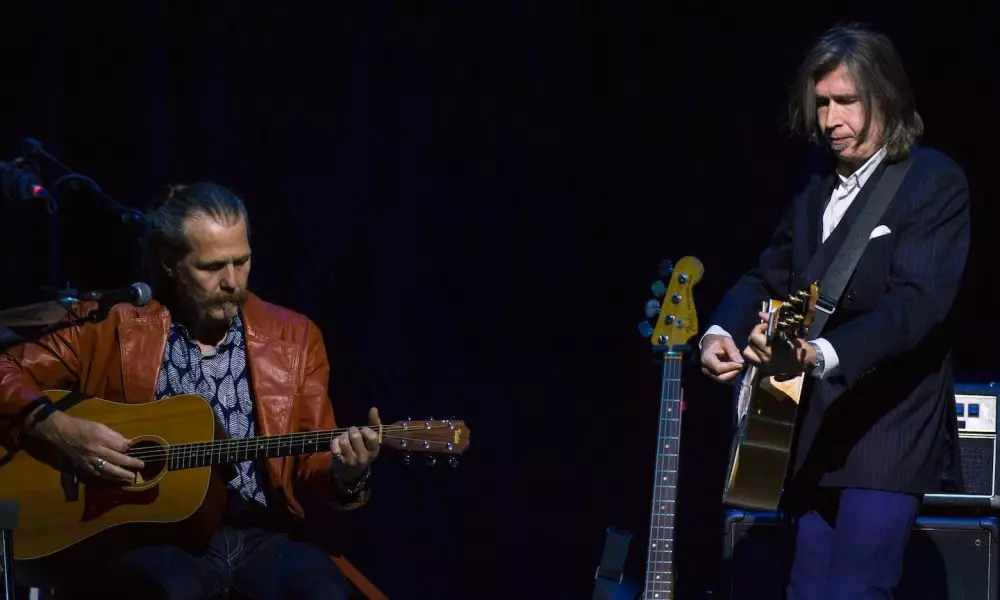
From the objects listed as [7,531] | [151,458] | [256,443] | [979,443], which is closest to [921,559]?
[979,443]

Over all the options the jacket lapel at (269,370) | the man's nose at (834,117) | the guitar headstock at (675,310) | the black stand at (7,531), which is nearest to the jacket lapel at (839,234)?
the man's nose at (834,117)

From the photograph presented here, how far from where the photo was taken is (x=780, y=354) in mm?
3039

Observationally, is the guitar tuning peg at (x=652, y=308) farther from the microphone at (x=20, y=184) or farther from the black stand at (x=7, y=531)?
the black stand at (x=7, y=531)

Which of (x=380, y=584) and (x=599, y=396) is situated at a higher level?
(x=599, y=396)

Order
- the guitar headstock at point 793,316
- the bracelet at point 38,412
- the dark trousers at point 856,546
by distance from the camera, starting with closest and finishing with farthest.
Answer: the guitar headstock at point 793,316, the dark trousers at point 856,546, the bracelet at point 38,412

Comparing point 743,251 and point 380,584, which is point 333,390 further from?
Answer: point 743,251

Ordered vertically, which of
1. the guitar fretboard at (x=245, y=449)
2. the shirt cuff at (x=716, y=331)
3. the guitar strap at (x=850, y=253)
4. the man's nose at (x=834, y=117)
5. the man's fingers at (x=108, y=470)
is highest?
the man's nose at (x=834, y=117)

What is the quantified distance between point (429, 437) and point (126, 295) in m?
0.95

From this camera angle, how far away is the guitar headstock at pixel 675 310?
3.99 meters

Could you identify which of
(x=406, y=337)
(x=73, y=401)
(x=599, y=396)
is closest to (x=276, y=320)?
(x=73, y=401)

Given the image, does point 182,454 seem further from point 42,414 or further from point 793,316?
point 793,316

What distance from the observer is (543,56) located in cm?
491

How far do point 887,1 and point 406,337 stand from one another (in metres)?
2.22

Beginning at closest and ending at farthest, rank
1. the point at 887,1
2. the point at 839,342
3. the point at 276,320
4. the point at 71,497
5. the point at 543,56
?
the point at 839,342
the point at 71,497
the point at 276,320
the point at 887,1
the point at 543,56
